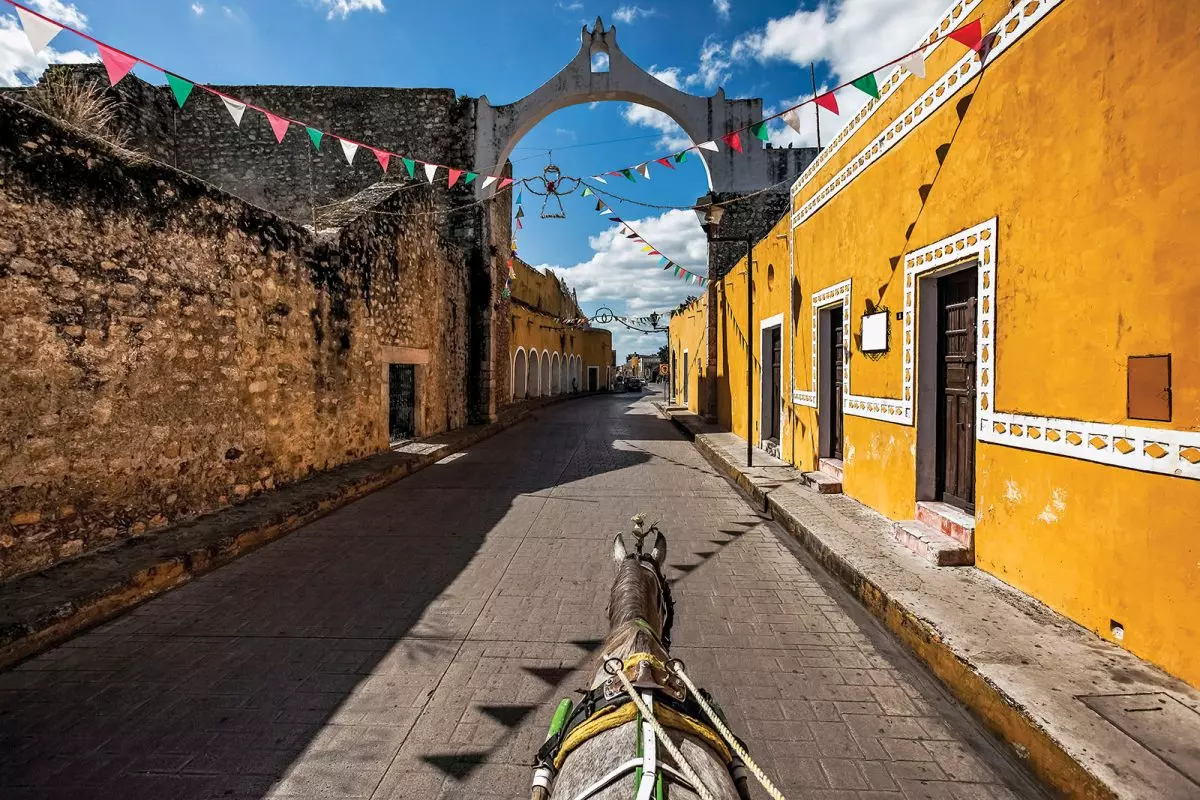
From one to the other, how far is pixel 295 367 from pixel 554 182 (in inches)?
304

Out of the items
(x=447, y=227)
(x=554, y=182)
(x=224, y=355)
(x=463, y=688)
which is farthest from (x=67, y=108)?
(x=447, y=227)

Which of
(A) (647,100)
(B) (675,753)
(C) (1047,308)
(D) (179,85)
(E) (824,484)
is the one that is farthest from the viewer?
(A) (647,100)

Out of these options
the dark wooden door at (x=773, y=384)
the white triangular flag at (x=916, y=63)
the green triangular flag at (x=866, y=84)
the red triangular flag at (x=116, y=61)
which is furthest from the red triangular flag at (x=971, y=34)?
the dark wooden door at (x=773, y=384)

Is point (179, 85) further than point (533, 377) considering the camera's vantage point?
No

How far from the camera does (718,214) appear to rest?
9.84 m

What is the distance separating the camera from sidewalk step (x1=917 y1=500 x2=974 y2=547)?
446 centimetres

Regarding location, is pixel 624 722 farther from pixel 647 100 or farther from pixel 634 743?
A: pixel 647 100

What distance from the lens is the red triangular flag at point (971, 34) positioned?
427 centimetres

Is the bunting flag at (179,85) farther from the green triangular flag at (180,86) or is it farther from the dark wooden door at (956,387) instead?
the dark wooden door at (956,387)

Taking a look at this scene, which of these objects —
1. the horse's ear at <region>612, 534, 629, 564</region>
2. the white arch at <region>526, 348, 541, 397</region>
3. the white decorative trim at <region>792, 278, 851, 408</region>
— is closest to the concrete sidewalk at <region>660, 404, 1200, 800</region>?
the horse's ear at <region>612, 534, 629, 564</region>

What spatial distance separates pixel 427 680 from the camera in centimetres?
318

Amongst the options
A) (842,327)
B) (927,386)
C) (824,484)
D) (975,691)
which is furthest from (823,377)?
(975,691)

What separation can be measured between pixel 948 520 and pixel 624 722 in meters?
4.09

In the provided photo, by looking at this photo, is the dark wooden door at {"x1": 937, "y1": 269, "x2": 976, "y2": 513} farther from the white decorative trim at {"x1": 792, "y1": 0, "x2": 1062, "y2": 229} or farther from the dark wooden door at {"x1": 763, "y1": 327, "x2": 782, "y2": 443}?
Answer: the dark wooden door at {"x1": 763, "y1": 327, "x2": 782, "y2": 443}
